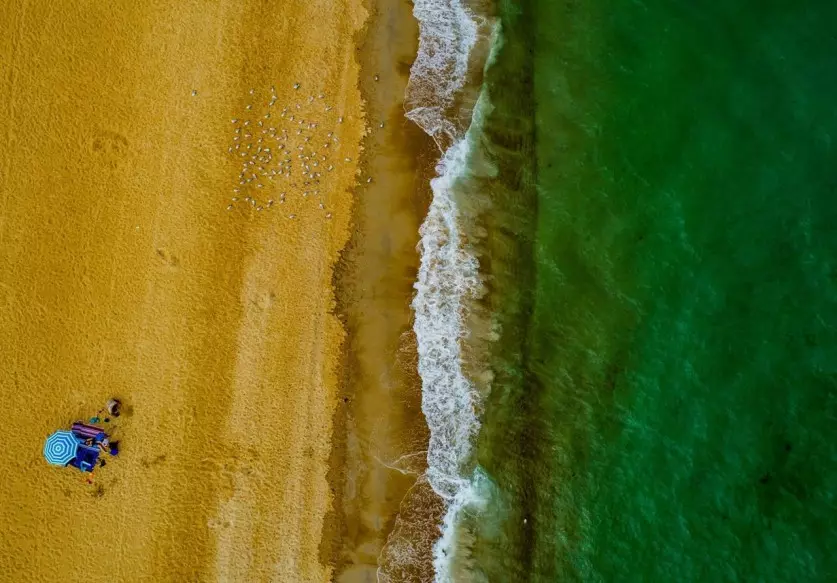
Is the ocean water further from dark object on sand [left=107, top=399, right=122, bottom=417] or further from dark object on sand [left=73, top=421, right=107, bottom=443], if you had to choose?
dark object on sand [left=73, top=421, right=107, bottom=443]

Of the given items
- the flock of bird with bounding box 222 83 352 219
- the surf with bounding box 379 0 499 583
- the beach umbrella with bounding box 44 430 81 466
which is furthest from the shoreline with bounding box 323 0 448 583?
the beach umbrella with bounding box 44 430 81 466

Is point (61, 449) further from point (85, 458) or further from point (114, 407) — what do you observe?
point (114, 407)

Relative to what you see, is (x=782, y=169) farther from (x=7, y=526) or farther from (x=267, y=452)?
(x=7, y=526)

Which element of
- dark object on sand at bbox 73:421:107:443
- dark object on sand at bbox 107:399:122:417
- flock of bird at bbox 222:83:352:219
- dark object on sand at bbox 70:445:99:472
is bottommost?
dark object on sand at bbox 70:445:99:472

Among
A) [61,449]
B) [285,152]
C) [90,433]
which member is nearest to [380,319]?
[285,152]

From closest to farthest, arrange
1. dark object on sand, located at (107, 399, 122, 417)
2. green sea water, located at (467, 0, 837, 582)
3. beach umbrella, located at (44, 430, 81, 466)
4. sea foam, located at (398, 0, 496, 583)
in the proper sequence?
green sea water, located at (467, 0, 837, 582), sea foam, located at (398, 0, 496, 583), beach umbrella, located at (44, 430, 81, 466), dark object on sand, located at (107, 399, 122, 417)

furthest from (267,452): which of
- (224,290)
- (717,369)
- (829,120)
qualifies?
(829,120)

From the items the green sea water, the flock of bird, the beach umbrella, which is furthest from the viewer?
the flock of bird
